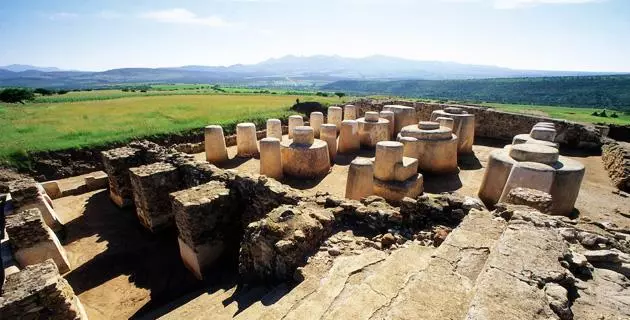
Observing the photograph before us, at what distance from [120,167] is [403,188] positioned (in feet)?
35.6

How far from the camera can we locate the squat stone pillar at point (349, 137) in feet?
59.2

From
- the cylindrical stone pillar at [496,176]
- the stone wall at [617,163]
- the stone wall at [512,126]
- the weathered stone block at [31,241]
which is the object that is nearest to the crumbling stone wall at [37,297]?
the weathered stone block at [31,241]

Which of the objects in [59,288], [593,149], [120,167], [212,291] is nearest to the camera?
[59,288]

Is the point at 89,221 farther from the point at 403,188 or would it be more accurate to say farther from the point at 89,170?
the point at 403,188

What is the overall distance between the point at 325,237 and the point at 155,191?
22.7ft

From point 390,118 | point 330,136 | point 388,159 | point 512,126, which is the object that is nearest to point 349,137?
point 330,136

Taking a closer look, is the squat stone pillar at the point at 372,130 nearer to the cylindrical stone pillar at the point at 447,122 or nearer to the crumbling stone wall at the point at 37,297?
the cylindrical stone pillar at the point at 447,122

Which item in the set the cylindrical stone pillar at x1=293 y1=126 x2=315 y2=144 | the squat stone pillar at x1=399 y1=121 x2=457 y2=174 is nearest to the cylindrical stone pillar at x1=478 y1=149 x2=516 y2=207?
the squat stone pillar at x1=399 y1=121 x2=457 y2=174

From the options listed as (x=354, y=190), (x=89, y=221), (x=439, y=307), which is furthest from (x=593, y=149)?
(x=89, y=221)

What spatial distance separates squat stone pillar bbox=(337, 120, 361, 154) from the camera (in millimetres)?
18047

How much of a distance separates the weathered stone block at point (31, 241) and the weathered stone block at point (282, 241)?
20.4 ft

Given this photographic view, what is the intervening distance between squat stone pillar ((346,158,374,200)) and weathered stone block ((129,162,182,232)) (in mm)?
6151

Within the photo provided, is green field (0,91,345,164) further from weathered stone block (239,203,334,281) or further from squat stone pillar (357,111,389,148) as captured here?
weathered stone block (239,203,334,281)

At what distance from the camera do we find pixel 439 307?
3352mm
